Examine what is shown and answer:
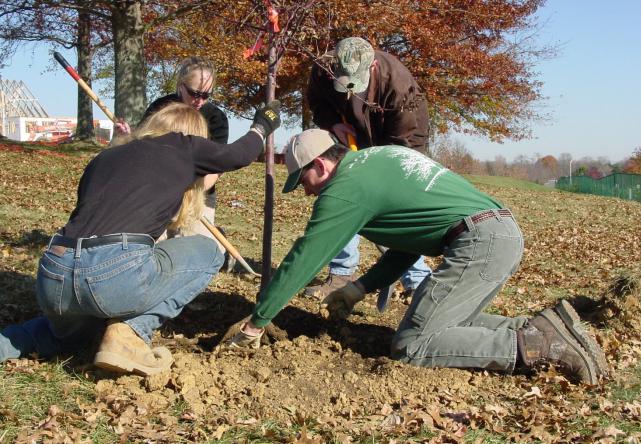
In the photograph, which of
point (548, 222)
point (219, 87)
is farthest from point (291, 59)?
point (548, 222)

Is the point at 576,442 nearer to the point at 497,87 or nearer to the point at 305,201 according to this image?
the point at 305,201

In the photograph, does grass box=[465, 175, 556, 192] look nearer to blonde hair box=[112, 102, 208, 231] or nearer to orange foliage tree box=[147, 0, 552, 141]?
orange foliage tree box=[147, 0, 552, 141]

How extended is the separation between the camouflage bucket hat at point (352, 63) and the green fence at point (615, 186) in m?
24.8

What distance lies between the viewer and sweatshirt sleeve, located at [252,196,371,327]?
344cm

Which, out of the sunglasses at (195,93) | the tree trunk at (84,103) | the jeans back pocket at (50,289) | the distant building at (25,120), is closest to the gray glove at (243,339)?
the jeans back pocket at (50,289)

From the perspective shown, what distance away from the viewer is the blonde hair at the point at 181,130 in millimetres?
3615

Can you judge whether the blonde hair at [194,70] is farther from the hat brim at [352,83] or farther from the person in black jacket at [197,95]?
the hat brim at [352,83]

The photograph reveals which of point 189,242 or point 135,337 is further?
point 189,242

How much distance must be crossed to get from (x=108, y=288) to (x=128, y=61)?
12.4 meters

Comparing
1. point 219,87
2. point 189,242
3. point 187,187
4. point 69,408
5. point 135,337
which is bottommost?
point 69,408

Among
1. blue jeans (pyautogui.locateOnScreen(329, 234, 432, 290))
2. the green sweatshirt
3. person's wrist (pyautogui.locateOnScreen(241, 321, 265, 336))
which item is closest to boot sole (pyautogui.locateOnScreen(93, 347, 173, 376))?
person's wrist (pyautogui.locateOnScreen(241, 321, 265, 336))

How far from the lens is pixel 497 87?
72.1 ft

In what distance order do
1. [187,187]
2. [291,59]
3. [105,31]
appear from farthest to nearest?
[105,31]
[291,59]
[187,187]

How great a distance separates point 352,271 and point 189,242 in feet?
6.27
